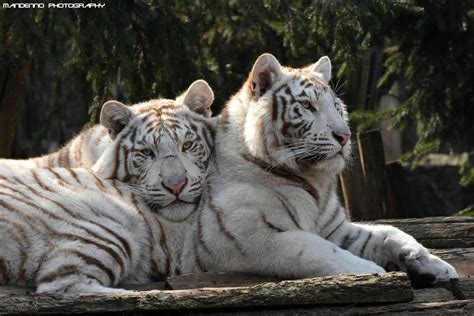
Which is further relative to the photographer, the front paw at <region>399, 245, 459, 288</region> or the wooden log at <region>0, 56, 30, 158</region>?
the wooden log at <region>0, 56, 30, 158</region>

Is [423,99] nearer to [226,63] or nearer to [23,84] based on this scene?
[226,63]

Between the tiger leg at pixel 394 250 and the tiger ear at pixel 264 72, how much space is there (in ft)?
2.69

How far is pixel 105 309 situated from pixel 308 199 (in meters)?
1.22

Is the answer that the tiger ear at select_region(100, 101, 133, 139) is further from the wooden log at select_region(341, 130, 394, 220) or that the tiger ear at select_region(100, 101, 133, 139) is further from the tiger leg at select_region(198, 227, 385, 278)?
the wooden log at select_region(341, 130, 394, 220)

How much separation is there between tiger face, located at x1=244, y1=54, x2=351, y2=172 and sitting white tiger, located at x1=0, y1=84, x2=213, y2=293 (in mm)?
358

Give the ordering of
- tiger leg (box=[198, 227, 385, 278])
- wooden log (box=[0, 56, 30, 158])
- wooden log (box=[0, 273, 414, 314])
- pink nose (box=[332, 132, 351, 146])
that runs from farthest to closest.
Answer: wooden log (box=[0, 56, 30, 158])
pink nose (box=[332, 132, 351, 146])
tiger leg (box=[198, 227, 385, 278])
wooden log (box=[0, 273, 414, 314])

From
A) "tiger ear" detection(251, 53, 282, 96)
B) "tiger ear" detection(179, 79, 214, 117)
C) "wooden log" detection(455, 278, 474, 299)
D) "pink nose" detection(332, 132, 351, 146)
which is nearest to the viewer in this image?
"wooden log" detection(455, 278, 474, 299)

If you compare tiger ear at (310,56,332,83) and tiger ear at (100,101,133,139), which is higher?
tiger ear at (310,56,332,83)

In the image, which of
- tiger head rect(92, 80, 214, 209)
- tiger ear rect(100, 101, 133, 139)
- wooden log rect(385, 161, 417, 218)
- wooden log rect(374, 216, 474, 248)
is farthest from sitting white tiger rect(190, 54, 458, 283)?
wooden log rect(385, 161, 417, 218)

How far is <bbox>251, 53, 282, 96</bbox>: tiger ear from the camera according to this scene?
458 cm

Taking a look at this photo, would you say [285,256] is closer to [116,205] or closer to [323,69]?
[116,205]

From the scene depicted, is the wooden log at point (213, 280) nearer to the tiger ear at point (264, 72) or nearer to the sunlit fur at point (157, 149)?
the sunlit fur at point (157, 149)

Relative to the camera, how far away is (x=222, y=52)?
7.19 meters

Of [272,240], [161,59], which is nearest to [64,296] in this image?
[272,240]
